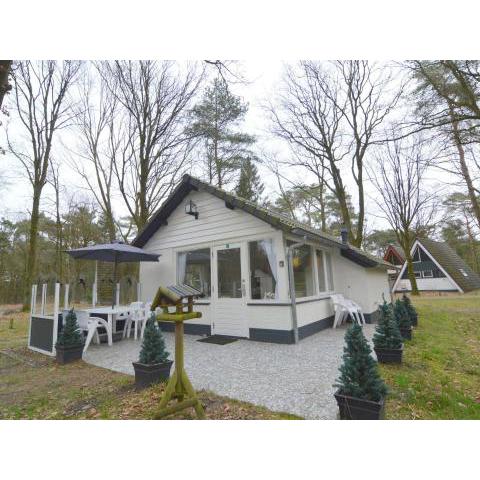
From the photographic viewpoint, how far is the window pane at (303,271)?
20.3 ft

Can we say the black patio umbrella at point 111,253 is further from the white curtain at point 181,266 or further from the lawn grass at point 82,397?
the lawn grass at point 82,397

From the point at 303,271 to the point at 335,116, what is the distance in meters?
9.64

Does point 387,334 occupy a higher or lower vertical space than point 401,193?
lower

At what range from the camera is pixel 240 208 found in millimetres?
6246

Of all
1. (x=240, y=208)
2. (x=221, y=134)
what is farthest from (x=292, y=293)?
(x=221, y=134)

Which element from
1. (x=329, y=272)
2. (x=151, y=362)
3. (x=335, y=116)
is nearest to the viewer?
(x=151, y=362)

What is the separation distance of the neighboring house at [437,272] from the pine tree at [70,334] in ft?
71.9

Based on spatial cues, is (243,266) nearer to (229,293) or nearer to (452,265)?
(229,293)

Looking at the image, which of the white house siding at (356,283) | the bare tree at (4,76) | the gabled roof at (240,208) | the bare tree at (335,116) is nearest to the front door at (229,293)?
the gabled roof at (240,208)

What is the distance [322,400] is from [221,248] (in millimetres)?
4397

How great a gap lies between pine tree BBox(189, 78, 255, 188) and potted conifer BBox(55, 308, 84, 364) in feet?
29.8
